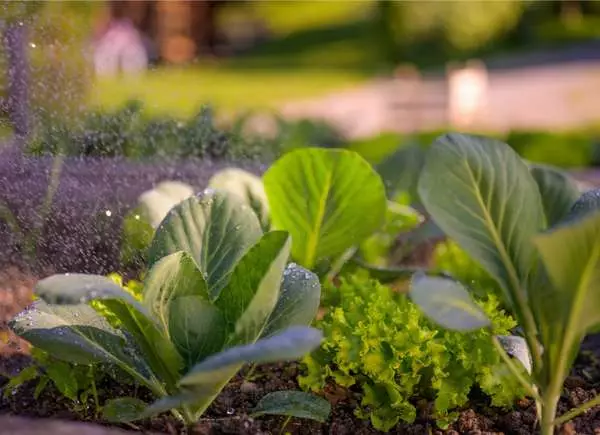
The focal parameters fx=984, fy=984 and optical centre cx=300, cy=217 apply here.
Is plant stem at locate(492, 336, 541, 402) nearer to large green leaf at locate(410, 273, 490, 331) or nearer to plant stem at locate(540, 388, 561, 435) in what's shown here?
plant stem at locate(540, 388, 561, 435)

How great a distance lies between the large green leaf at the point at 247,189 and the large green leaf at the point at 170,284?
0.55 meters

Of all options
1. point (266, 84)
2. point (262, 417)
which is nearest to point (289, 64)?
point (266, 84)

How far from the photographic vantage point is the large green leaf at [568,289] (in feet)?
5.24

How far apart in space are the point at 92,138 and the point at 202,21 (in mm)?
27253

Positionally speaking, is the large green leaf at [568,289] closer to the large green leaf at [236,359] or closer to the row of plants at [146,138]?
the large green leaf at [236,359]

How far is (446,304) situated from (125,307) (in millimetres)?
538

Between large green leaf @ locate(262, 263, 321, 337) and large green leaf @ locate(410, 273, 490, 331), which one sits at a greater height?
large green leaf @ locate(410, 273, 490, 331)

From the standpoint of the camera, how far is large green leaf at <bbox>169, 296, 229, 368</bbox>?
174 centimetres

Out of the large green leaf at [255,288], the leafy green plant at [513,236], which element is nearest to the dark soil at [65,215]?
the large green leaf at [255,288]

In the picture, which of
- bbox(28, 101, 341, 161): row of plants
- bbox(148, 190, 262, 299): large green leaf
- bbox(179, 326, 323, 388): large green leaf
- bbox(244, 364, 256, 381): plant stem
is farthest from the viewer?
bbox(28, 101, 341, 161): row of plants

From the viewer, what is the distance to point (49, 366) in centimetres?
198

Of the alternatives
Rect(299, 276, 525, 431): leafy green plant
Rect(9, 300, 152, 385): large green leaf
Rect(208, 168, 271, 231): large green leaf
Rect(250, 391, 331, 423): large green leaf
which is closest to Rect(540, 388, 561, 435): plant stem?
A: Rect(299, 276, 525, 431): leafy green plant

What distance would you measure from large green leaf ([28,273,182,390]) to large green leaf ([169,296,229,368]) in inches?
1.5

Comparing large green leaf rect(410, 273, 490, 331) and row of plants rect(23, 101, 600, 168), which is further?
row of plants rect(23, 101, 600, 168)
